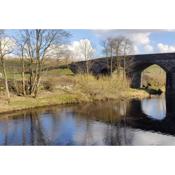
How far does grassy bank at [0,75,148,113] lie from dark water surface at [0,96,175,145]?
66.3 inches

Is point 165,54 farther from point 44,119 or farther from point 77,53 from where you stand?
point 44,119

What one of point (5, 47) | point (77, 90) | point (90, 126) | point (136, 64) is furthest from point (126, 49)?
point (90, 126)

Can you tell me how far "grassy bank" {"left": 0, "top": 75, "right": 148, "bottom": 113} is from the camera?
880 inches

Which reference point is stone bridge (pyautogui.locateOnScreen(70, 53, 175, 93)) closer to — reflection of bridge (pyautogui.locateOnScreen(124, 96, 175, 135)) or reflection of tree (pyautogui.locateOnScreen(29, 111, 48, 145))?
reflection of bridge (pyautogui.locateOnScreen(124, 96, 175, 135))

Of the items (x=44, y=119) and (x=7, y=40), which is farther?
(x=7, y=40)

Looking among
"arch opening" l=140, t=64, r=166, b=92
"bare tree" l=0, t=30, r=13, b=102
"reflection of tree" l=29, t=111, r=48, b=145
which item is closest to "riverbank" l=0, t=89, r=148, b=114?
"bare tree" l=0, t=30, r=13, b=102

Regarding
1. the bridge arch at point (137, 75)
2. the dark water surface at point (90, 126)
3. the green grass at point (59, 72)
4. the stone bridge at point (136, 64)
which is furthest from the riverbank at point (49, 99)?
the bridge arch at point (137, 75)

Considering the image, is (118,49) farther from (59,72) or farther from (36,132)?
(36,132)

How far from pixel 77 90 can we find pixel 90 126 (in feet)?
30.8

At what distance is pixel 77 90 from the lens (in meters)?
24.5
